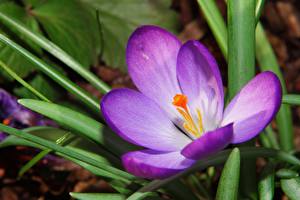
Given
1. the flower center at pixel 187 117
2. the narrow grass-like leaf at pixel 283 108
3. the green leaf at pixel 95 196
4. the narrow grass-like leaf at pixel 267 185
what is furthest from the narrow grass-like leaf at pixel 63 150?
the narrow grass-like leaf at pixel 283 108

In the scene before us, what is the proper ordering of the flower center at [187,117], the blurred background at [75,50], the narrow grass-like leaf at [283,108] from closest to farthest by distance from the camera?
the flower center at [187,117], the narrow grass-like leaf at [283,108], the blurred background at [75,50]

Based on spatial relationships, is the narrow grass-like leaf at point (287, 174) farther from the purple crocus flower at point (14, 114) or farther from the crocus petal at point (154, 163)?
the purple crocus flower at point (14, 114)

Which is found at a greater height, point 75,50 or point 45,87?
point 75,50

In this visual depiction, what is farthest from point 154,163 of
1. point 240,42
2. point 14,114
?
point 14,114

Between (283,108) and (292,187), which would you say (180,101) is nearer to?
(292,187)

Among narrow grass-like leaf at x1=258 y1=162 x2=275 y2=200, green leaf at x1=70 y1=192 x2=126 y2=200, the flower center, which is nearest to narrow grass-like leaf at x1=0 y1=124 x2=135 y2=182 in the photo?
green leaf at x1=70 y1=192 x2=126 y2=200

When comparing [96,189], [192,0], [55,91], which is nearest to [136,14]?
[192,0]

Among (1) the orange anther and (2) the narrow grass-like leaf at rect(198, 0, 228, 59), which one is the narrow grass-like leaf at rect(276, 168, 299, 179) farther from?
(2) the narrow grass-like leaf at rect(198, 0, 228, 59)

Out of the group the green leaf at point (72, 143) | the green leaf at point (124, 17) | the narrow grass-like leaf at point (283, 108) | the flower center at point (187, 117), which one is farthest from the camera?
the green leaf at point (124, 17)
